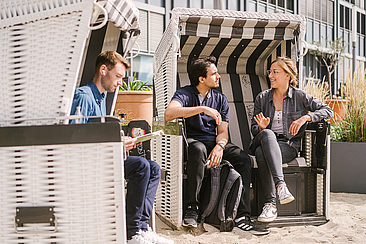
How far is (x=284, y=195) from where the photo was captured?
7.83 ft

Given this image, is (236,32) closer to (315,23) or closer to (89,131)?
(89,131)

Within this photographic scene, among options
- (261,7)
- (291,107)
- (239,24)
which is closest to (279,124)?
(291,107)

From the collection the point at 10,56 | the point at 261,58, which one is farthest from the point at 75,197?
the point at 261,58

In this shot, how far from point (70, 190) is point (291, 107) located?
232cm

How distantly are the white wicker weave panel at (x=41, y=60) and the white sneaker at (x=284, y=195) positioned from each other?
5.72 feet

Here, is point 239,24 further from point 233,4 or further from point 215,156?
point 233,4

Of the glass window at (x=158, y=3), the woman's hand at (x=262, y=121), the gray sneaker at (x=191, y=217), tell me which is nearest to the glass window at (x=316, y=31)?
the glass window at (x=158, y=3)

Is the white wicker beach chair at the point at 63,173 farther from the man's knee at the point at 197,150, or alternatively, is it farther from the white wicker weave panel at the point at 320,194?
the white wicker weave panel at the point at 320,194

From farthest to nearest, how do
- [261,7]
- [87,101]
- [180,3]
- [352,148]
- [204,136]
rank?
[261,7] < [180,3] < [352,148] < [204,136] < [87,101]

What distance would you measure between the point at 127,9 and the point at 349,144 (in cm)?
317

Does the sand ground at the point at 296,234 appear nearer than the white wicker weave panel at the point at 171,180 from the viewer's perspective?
Yes

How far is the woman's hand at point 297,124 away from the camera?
2.74 meters

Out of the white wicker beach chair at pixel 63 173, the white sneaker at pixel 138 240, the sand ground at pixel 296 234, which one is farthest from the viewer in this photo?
the sand ground at pixel 296 234

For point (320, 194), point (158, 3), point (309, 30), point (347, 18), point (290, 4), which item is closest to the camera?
point (320, 194)
